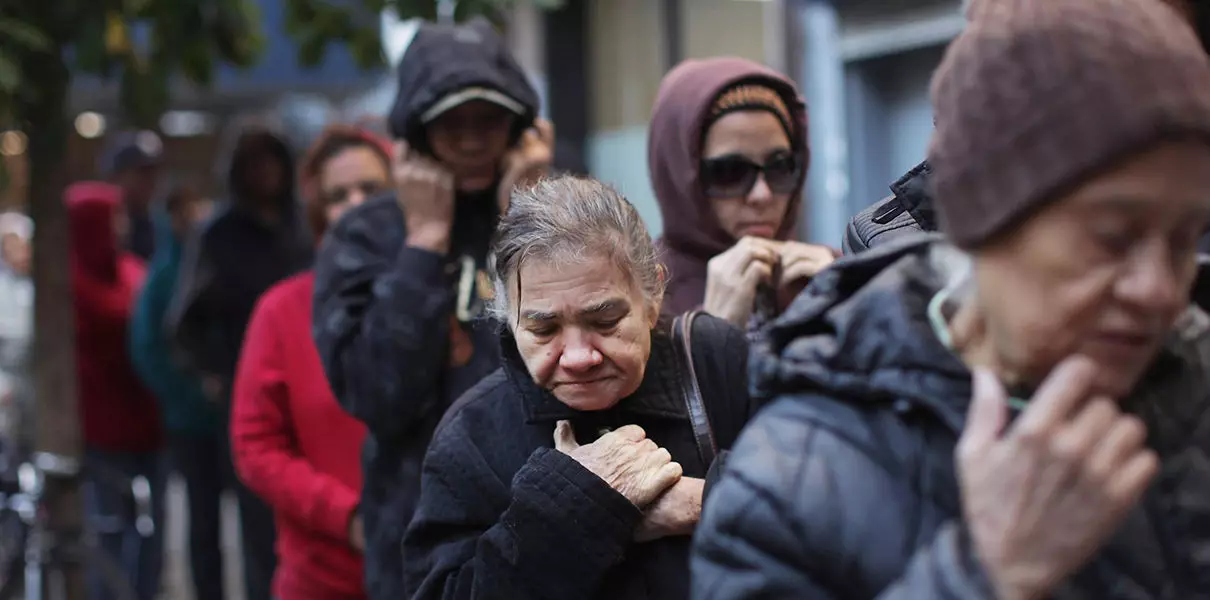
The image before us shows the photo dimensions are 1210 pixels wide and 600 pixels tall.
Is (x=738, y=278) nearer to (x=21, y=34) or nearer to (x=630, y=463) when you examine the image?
(x=630, y=463)

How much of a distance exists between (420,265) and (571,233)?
117 cm

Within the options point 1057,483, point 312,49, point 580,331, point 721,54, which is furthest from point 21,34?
point 721,54

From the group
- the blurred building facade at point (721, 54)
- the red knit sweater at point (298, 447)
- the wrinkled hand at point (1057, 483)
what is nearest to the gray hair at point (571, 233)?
the blurred building facade at point (721, 54)

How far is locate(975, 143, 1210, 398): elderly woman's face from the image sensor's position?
156 centimetres

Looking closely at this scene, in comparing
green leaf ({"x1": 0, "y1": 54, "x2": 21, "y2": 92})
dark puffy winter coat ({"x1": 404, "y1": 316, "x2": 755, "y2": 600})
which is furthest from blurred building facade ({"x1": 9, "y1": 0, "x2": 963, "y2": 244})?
green leaf ({"x1": 0, "y1": 54, "x2": 21, "y2": 92})

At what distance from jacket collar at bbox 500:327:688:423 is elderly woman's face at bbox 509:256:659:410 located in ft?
→ 0.10

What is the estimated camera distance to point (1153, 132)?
1541 mm

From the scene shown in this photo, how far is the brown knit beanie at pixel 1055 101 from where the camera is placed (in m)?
1.55

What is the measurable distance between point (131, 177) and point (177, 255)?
2027mm

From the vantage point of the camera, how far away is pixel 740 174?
12.3 feet

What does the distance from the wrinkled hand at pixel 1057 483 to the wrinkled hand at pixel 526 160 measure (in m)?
2.48

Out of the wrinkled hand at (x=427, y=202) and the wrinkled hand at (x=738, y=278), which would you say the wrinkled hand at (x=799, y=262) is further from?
the wrinkled hand at (x=427, y=202)

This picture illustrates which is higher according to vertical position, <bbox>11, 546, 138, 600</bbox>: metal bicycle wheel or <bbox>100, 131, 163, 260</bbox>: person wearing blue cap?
<bbox>100, 131, 163, 260</bbox>: person wearing blue cap

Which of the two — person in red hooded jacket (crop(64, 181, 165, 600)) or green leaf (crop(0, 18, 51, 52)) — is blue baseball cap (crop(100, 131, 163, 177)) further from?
green leaf (crop(0, 18, 51, 52))
